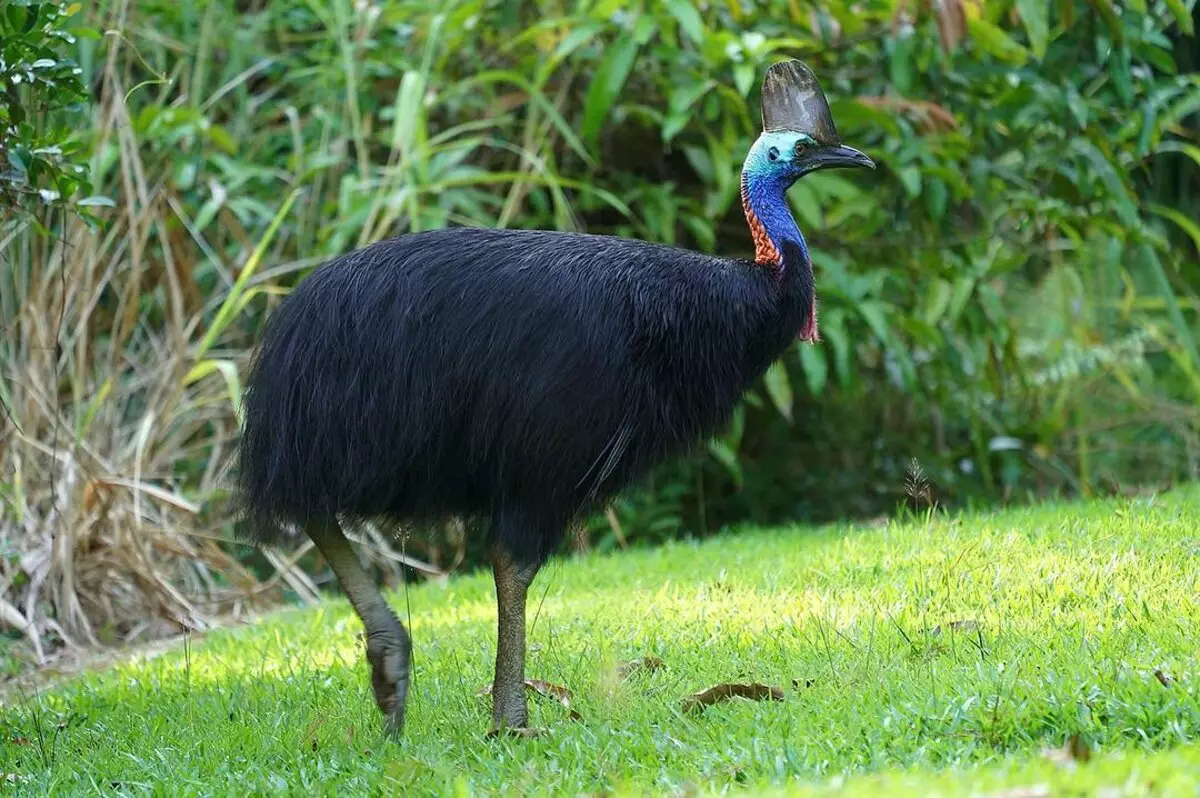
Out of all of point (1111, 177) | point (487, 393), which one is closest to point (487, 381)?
point (487, 393)

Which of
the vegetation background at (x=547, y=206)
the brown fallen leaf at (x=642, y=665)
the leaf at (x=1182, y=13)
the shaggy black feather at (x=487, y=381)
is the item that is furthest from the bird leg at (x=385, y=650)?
the leaf at (x=1182, y=13)

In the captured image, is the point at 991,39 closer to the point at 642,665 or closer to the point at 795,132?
the point at 795,132

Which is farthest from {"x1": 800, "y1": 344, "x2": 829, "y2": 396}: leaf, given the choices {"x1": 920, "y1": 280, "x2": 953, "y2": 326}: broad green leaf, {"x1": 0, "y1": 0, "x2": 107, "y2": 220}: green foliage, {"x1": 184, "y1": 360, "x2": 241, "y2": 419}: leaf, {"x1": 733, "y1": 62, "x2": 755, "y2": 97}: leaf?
{"x1": 0, "y1": 0, "x2": 107, "y2": 220}: green foliage

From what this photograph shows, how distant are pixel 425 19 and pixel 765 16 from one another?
164 centimetres

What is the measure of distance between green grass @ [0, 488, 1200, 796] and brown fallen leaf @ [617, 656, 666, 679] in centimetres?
5

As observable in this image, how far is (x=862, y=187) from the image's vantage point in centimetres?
767

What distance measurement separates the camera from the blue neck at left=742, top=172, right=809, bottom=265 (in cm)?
413

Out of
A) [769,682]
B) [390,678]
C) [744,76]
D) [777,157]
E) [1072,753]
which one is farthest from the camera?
[744,76]

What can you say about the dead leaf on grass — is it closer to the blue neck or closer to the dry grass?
the blue neck

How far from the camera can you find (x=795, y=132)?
4.32 metres

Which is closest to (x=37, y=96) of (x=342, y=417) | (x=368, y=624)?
(x=342, y=417)

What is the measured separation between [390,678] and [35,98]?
186 cm

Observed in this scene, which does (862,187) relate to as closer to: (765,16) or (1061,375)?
(765,16)

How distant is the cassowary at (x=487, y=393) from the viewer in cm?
370
